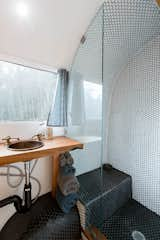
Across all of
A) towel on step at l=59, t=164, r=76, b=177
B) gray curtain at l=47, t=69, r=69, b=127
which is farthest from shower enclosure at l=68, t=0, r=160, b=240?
towel on step at l=59, t=164, r=76, b=177

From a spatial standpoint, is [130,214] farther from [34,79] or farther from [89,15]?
[89,15]

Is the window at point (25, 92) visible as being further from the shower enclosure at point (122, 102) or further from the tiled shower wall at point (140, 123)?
the tiled shower wall at point (140, 123)

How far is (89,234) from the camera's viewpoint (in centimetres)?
146

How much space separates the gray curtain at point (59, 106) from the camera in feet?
5.49

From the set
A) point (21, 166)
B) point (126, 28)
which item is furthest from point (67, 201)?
point (126, 28)

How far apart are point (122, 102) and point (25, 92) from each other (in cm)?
138

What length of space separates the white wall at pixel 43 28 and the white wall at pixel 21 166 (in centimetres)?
70

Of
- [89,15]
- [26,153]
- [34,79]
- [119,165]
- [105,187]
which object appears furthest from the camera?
[119,165]

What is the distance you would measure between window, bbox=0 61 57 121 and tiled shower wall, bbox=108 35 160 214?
1.05 m

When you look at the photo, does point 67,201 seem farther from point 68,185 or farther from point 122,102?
point 122,102

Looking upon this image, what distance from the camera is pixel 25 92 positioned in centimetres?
158

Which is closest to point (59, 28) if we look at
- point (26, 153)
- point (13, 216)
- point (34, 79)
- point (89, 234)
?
point (34, 79)

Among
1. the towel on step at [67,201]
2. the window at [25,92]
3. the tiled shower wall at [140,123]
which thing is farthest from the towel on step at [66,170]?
the tiled shower wall at [140,123]

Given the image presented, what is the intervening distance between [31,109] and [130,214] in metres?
1.81
